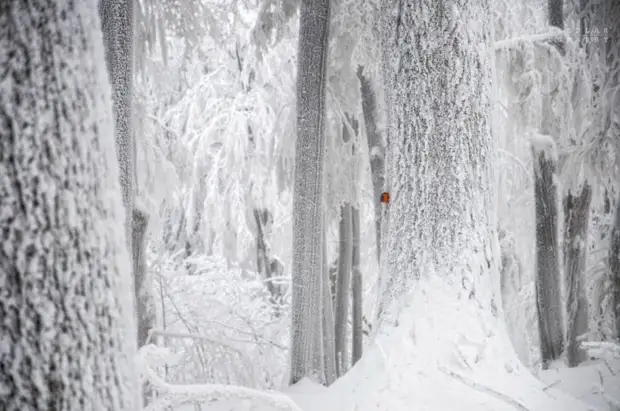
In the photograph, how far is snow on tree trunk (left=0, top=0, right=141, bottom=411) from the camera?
1472 millimetres

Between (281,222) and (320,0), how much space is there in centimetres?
722

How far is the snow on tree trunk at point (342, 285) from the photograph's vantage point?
984 centimetres

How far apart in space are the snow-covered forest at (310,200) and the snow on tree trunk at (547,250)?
0.12 ft

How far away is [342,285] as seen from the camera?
9945 mm

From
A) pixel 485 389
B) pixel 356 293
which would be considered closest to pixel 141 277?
pixel 485 389

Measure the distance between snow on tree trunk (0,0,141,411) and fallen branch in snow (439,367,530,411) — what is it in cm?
221

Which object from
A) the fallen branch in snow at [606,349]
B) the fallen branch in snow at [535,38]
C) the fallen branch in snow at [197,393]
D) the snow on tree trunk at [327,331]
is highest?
the fallen branch in snow at [535,38]

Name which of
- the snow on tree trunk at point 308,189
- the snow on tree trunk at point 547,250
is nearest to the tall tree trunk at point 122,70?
the snow on tree trunk at point 308,189

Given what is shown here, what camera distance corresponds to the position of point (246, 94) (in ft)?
39.3

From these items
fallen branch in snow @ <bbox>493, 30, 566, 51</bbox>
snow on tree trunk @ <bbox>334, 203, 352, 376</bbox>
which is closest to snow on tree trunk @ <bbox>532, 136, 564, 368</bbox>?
fallen branch in snow @ <bbox>493, 30, 566, 51</bbox>

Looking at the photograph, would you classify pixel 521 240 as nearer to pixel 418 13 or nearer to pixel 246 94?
pixel 246 94

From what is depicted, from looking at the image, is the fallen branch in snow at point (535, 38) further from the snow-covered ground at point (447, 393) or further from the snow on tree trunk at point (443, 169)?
the snow-covered ground at point (447, 393)

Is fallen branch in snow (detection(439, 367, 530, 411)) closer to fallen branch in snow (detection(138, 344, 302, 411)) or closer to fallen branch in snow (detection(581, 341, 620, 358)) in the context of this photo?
fallen branch in snow (detection(581, 341, 620, 358))

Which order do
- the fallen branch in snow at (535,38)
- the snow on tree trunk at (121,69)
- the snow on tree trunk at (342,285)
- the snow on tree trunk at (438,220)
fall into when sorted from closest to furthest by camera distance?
the snow on tree trunk at (438,220), the snow on tree trunk at (121,69), the fallen branch in snow at (535,38), the snow on tree trunk at (342,285)
